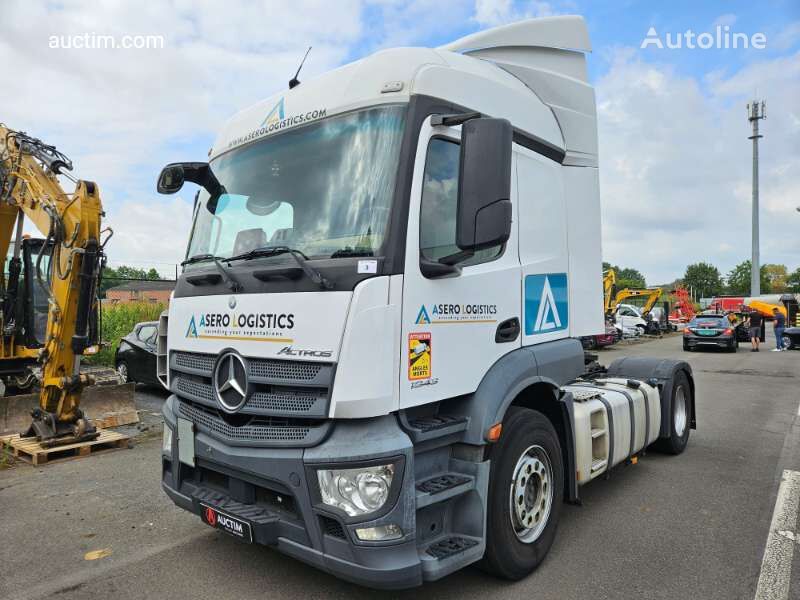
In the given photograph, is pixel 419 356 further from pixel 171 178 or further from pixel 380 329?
pixel 171 178

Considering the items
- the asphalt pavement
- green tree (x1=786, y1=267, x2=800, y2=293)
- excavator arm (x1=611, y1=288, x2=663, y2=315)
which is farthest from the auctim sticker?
green tree (x1=786, y1=267, x2=800, y2=293)

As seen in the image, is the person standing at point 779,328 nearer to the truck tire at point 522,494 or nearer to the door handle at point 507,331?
the truck tire at point 522,494

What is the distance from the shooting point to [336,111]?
11.0 ft

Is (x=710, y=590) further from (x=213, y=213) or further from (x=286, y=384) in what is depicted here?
(x=213, y=213)

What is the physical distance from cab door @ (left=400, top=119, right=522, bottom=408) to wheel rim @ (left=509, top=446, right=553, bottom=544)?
716mm

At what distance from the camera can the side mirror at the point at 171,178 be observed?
4.21 metres

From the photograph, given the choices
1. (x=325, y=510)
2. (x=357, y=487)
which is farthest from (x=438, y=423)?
(x=325, y=510)

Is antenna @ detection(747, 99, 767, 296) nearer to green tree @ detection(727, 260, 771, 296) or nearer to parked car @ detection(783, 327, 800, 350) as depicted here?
parked car @ detection(783, 327, 800, 350)

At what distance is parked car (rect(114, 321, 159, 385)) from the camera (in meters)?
11.2

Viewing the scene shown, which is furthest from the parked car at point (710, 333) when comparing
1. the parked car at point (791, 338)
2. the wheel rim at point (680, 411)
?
the wheel rim at point (680, 411)

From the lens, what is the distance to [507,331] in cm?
373

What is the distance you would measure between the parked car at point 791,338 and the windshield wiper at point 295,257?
25905mm

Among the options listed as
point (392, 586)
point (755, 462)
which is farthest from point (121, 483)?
point (755, 462)

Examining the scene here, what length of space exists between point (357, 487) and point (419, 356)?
0.74 meters
